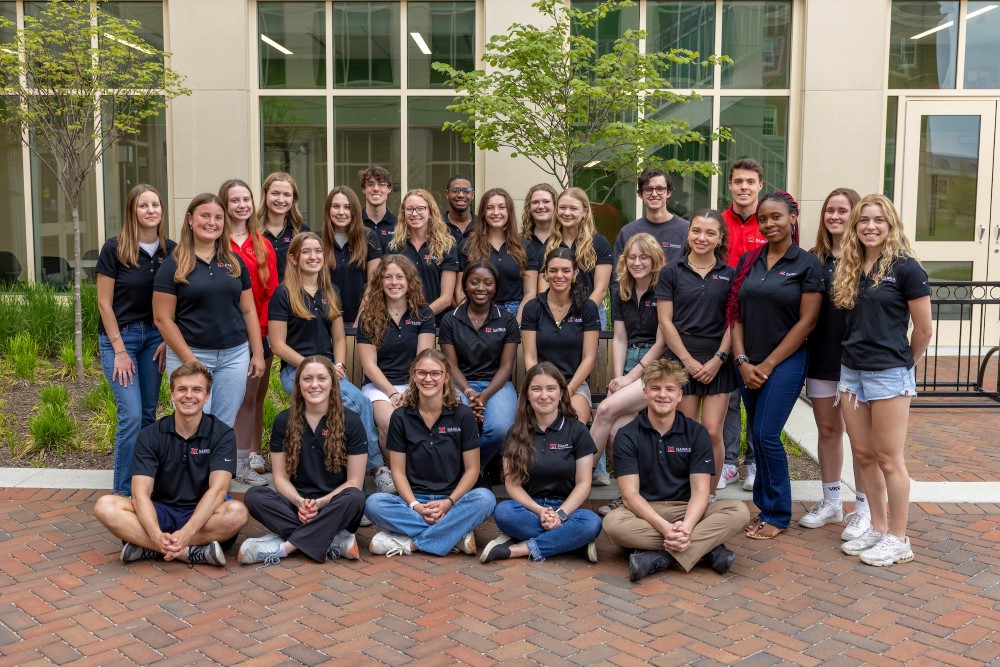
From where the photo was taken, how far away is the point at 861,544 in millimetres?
5434

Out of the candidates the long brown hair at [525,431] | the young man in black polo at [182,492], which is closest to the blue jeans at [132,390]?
the young man in black polo at [182,492]

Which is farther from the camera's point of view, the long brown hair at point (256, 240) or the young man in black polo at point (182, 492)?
the long brown hair at point (256, 240)

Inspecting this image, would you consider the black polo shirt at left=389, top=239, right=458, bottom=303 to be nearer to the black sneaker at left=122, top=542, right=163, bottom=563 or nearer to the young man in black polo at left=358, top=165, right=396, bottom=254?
the young man in black polo at left=358, top=165, right=396, bottom=254

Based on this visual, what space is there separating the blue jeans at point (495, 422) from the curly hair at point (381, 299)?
720 mm

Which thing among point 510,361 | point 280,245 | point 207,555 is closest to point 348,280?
point 280,245

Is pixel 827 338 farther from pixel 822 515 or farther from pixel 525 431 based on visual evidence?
pixel 525 431

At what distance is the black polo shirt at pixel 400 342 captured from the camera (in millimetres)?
6500

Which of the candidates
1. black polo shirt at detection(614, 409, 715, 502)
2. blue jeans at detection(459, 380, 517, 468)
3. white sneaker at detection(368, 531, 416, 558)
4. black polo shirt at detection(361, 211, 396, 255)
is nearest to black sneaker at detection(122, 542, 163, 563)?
white sneaker at detection(368, 531, 416, 558)

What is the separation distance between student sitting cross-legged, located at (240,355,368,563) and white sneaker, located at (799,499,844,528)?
9.01ft

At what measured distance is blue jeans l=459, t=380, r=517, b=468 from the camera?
6.28m

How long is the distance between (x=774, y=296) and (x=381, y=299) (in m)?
2.57

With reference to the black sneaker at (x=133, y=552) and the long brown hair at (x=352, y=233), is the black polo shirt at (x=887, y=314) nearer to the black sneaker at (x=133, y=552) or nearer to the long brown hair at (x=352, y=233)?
the long brown hair at (x=352, y=233)

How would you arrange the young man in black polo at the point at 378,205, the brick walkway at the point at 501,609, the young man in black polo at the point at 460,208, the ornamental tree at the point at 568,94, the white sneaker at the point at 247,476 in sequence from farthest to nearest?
the ornamental tree at the point at 568,94, the young man in black polo at the point at 460,208, the young man in black polo at the point at 378,205, the white sneaker at the point at 247,476, the brick walkway at the point at 501,609

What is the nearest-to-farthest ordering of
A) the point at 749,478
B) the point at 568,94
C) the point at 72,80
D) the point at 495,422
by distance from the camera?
1. the point at 495,422
2. the point at 749,478
3. the point at 72,80
4. the point at 568,94
